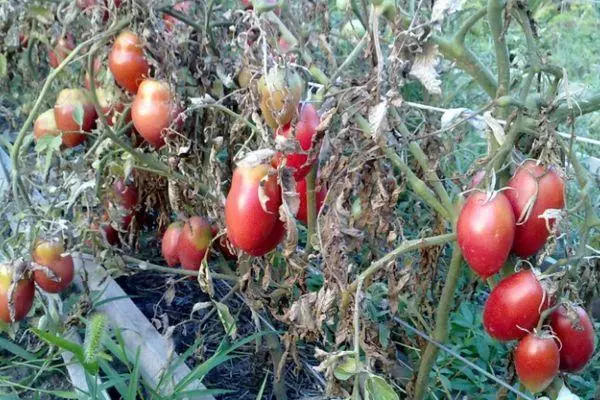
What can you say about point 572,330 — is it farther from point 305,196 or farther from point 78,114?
point 78,114

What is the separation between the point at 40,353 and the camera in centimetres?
171

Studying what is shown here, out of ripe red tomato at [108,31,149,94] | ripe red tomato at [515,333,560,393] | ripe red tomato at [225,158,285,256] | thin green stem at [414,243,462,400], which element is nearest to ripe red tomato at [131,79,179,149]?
ripe red tomato at [108,31,149,94]

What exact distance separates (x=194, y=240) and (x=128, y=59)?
0.35m

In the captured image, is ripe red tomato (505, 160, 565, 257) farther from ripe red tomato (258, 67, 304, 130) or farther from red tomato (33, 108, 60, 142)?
red tomato (33, 108, 60, 142)

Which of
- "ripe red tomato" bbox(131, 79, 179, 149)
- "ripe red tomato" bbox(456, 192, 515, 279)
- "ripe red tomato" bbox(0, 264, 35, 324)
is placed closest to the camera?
"ripe red tomato" bbox(456, 192, 515, 279)

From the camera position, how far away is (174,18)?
1.44 meters

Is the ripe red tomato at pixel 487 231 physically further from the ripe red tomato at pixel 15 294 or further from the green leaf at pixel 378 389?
the ripe red tomato at pixel 15 294

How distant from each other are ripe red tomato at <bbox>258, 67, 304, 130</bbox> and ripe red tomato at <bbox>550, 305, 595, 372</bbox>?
412 millimetres

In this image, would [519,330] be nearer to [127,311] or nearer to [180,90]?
[180,90]

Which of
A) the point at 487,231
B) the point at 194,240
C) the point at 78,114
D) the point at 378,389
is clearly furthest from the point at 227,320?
the point at 487,231

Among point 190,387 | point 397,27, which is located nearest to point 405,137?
point 397,27

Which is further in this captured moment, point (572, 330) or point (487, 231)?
point (572, 330)

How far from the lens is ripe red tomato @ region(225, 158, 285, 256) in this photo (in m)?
0.98

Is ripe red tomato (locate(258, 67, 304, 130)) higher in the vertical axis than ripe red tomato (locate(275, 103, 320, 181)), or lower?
higher
